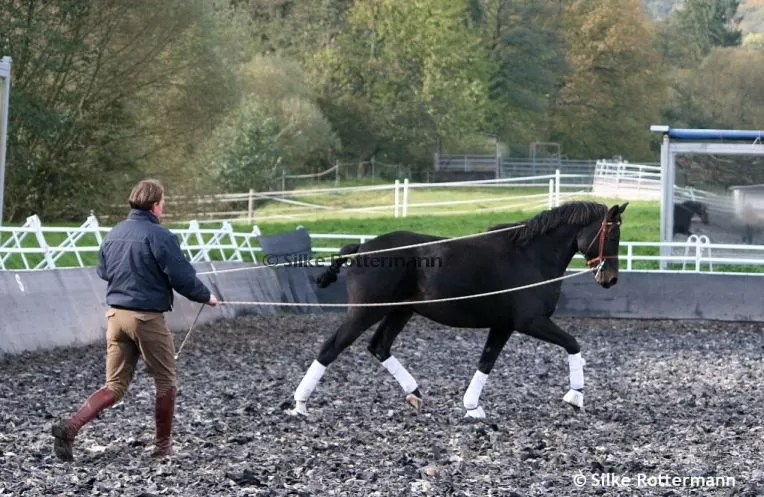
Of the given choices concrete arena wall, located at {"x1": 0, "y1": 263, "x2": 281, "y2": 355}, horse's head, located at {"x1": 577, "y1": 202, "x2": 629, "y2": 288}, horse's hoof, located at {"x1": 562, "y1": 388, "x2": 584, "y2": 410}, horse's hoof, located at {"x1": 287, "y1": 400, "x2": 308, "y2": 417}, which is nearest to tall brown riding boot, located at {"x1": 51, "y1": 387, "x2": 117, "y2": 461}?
horse's hoof, located at {"x1": 287, "y1": 400, "x2": 308, "y2": 417}

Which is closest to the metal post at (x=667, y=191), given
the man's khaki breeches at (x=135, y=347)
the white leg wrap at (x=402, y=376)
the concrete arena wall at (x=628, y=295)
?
the concrete arena wall at (x=628, y=295)

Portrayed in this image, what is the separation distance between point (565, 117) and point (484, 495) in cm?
6113

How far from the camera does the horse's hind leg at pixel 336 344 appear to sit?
9.77 metres

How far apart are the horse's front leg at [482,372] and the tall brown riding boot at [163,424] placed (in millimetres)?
2737

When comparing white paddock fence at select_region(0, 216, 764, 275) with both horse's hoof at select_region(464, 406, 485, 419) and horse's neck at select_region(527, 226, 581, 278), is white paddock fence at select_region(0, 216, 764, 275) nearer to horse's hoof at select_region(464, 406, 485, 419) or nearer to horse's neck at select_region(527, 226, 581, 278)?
horse's neck at select_region(527, 226, 581, 278)

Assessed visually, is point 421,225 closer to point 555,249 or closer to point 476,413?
point 555,249

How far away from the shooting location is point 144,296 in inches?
309

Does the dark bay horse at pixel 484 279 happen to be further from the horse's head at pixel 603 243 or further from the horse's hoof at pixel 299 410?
the horse's hoof at pixel 299 410

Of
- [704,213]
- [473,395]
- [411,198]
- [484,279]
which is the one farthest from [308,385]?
[411,198]

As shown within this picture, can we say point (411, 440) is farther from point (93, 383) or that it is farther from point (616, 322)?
point (616, 322)

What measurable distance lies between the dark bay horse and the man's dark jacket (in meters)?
2.28

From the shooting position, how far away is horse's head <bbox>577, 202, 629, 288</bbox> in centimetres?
1051

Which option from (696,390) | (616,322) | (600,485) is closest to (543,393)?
(696,390)

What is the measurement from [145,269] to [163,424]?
102 centimetres
